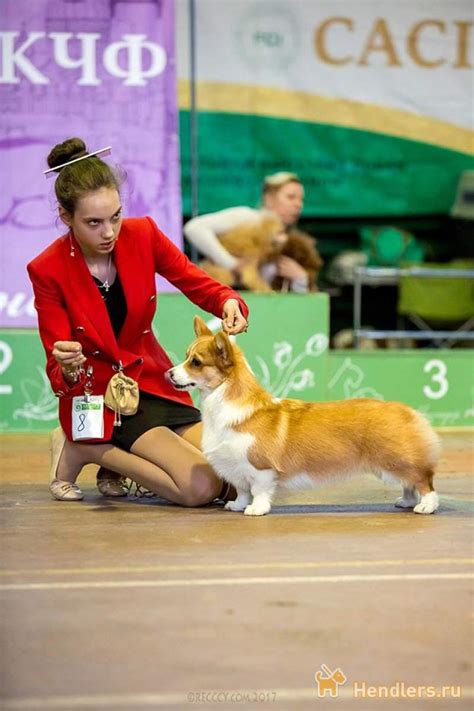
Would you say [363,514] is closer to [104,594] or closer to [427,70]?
[104,594]

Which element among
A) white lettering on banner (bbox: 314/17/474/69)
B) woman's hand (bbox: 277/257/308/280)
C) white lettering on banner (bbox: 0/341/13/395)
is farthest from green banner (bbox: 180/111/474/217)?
white lettering on banner (bbox: 0/341/13/395)

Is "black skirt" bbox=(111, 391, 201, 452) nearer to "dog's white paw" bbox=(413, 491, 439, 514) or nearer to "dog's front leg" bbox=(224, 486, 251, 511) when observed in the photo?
"dog's front leg" bbox=(224, 486, 251, 511)

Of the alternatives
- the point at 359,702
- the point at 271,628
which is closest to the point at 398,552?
the point at 271,628

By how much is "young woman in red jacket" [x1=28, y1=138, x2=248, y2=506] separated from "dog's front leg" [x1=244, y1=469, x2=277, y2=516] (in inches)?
8.7

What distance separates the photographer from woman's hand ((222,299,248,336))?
339 centimetres

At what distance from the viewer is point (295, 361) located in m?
5.64

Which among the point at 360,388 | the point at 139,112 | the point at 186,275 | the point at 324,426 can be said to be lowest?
the point at 360,388

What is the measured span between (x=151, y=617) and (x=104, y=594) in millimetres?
211

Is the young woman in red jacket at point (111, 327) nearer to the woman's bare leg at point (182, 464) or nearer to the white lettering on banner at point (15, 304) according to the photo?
the woman's bare leg at point (182, 464)

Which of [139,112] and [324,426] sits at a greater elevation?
[139,112]

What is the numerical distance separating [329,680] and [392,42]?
4.82 meters

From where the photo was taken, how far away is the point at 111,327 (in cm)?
350

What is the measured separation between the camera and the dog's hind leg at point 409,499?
136 inches

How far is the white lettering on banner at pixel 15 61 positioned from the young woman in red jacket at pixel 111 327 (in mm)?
2331
